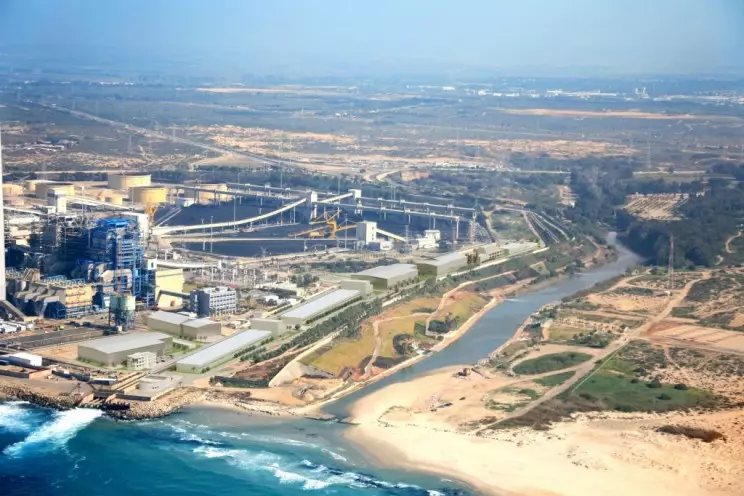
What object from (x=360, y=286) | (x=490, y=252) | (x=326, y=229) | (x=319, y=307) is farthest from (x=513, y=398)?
(x=326, y=229)

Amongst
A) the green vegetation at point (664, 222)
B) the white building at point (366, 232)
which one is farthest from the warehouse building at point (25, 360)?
the green vegetation at point (664, 222)

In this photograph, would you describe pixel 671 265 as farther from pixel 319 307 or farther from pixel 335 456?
pixel 335 456

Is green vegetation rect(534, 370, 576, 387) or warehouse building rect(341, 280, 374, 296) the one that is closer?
green vegetation rect(534, 370, 576, 387)

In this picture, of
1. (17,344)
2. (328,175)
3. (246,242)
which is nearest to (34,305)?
(17,344)

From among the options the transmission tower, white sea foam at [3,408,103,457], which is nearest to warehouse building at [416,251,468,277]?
the transmission tower

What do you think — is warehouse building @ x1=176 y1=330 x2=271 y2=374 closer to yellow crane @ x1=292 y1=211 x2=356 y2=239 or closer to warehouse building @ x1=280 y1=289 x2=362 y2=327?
warehouse building @ x1=280 y1=289 x2=362 y2=327
